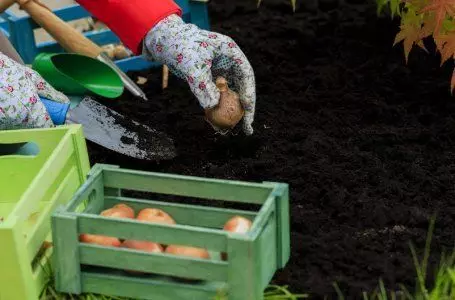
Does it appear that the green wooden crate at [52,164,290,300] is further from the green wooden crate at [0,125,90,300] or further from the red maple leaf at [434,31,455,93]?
the red maple leaf at [434,31,455,93]

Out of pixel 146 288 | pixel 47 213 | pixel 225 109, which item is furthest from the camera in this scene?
pixel 225 109

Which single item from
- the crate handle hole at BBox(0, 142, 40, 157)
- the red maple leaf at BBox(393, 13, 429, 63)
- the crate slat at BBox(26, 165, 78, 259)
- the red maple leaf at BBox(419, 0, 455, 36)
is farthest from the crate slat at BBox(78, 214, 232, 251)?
the red maple leaf at BBox(393, 13, 429, 63)

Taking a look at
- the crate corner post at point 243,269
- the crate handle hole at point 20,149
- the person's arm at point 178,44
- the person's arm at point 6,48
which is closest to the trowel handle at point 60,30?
the person's arm at point 6,48

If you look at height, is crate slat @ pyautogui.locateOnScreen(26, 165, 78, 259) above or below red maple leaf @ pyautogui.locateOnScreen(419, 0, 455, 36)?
below

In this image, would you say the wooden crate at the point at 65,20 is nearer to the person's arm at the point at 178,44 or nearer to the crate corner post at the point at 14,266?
the person's arm at the point at 178,44

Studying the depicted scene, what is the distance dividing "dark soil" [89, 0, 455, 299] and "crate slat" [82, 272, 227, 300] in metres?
0.23

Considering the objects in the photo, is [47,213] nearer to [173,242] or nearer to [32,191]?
[32,191]

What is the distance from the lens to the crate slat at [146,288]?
2.18 meters

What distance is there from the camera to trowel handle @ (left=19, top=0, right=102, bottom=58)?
3037 mm

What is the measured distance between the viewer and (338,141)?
9.75ft

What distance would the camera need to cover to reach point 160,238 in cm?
215

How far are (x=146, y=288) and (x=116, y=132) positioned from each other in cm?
77

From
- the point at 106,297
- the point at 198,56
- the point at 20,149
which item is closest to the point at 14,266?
the point at 106,297

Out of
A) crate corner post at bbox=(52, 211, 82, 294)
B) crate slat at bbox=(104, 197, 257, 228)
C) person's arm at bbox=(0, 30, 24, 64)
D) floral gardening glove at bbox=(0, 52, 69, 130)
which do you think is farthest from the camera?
person's arm at bbox=(0, 30, 24, 64)
